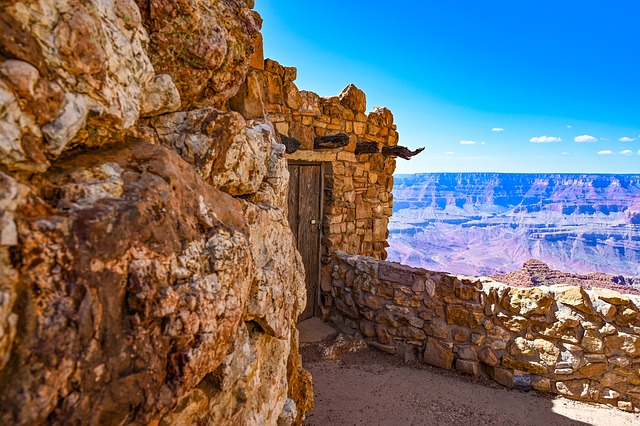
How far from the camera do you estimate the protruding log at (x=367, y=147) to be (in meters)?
5.27

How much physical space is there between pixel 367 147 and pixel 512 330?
298 cm

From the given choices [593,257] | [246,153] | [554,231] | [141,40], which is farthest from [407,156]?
[554,231]

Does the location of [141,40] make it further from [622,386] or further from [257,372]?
[622,386]

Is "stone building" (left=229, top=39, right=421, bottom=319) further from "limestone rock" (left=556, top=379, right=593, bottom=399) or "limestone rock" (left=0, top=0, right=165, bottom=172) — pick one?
"limestone rock" (left=0, top=0, right=165, bottom=172)

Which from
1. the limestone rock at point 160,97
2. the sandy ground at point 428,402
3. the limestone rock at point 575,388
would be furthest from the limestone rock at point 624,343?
the limestone rock at point 160,97

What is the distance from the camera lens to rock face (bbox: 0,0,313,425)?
720mm

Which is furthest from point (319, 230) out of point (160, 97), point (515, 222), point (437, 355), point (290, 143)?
point (515, 222)

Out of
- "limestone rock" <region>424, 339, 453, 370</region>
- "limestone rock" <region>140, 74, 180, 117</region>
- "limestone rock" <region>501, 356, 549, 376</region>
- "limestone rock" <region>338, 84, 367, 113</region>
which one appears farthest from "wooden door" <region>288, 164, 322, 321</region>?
"limestone rock" <region>140, 74, 180, 117</region>

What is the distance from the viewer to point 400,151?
5.73m

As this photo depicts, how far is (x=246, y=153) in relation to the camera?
4.87 feet

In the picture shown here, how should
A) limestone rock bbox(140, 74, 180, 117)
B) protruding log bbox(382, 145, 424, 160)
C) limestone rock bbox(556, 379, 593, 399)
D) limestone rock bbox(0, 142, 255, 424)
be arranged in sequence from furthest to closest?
1. protruding log bbox(382, 145, 424, 160)
2. limestone rock bbox(556, 379, 593, 399)
3. limestone rock bbox(140, 74, 180, 117)
4. limestone rock bbox(0, 142, 255, 424)

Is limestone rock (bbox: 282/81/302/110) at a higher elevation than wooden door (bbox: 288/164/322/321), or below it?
higher

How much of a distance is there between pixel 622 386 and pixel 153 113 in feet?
13.4

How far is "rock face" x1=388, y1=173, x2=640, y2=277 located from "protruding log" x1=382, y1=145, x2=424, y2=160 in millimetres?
59582
